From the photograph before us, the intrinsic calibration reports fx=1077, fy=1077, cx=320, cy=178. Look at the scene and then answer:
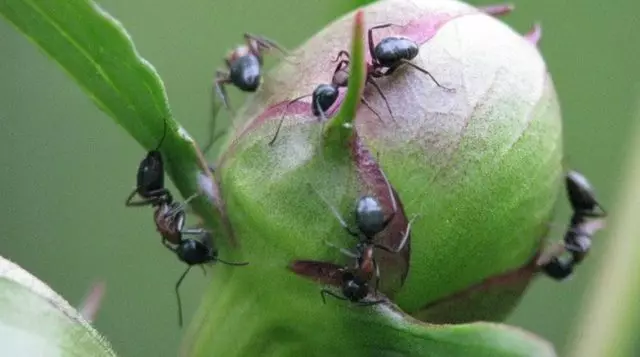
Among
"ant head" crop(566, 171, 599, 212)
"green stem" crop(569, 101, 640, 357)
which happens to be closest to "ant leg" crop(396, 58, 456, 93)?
"ant head" crop(566, 171, 599, 212)

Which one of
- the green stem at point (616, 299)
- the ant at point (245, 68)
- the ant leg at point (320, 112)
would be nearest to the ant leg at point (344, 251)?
the ant leg at point (320, 112)

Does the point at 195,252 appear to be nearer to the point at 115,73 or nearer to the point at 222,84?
A: the point at 115,73

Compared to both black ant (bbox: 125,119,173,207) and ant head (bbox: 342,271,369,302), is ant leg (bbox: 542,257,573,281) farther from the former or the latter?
black ant (bbox: 125,119,173,207)

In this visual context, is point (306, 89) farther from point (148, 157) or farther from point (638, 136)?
point (638, 136)

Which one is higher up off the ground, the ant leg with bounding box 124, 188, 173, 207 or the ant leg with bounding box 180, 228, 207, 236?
the ant leg with bounding box 180, 228, 207, 236

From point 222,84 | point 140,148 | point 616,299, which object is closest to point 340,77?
point 222,84
